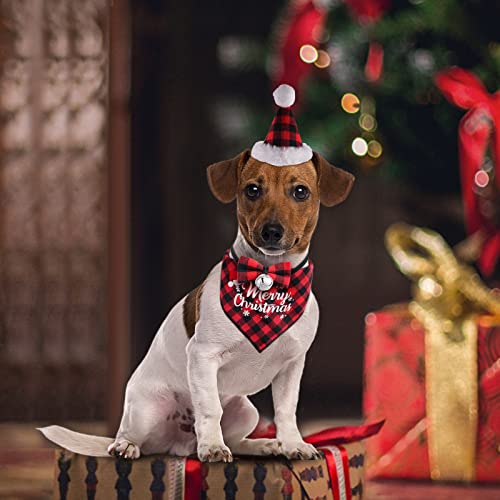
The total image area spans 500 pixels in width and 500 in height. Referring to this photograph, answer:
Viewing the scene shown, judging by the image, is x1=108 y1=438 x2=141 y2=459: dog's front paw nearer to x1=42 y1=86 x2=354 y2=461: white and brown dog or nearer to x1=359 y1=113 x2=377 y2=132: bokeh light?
x1=42 y1=86 x2=354 y2=461: white and brown dog

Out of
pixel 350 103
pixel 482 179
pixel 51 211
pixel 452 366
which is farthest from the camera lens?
pixel 51 211

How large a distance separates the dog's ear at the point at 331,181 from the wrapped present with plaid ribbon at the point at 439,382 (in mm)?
815

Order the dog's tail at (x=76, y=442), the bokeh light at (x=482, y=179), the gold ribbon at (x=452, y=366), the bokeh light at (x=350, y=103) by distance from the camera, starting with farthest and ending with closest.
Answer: the bokeh light at (x=350, y=103) → the bokeh light at (x=482, y=179) → the gold ribbon at (x=452, y=366) → the dog's tail at (x=76, y=442)

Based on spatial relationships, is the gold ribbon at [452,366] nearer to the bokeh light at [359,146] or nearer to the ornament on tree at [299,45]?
the bokeh light at [359,146]

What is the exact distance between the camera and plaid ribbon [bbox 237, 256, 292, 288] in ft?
3.99

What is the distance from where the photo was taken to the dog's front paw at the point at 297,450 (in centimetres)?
126

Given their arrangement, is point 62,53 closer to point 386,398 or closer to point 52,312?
point 52,312

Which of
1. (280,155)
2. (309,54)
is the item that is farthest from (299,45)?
(280,155)

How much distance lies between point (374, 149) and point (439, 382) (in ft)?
1.91

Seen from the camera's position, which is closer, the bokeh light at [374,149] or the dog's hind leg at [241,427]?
the dog's hind leg at [241,427]

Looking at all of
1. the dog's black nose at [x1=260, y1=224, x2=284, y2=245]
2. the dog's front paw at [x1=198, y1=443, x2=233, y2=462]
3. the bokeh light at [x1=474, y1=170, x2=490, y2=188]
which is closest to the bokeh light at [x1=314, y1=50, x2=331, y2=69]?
the bokeh light at [x1=474, y1=170, x2=490, y2=188]

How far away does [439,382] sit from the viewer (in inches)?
77.9

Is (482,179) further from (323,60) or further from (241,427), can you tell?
(241,427)

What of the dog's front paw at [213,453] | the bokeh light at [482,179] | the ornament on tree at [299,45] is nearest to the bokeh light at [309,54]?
the ornament on tree at [299,45]
